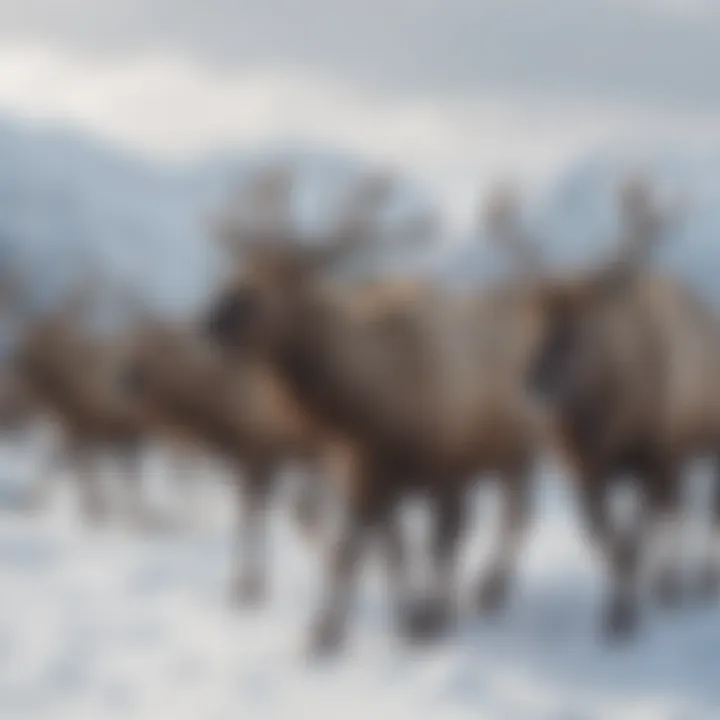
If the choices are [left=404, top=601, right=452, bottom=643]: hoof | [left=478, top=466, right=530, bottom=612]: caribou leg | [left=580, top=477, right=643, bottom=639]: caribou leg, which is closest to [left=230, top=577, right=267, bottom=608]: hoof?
[left=404, top=601, right=452, bottom=643]: hoof

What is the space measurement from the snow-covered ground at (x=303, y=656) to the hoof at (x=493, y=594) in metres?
0.06

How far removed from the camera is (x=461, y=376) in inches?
222

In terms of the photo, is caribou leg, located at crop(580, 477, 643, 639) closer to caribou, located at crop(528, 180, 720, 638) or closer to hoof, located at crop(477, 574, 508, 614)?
caribou, located at crop(528, 180, 720, 638)

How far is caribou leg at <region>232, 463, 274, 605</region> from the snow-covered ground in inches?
3.8

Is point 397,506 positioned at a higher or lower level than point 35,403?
lower

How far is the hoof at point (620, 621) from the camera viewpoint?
544cm

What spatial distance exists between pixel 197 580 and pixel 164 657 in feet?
5.07

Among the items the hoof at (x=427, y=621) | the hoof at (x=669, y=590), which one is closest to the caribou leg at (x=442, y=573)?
the hoof at (x=427, y=621)

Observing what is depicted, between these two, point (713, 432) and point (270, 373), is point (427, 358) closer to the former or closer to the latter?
point (270, 373)

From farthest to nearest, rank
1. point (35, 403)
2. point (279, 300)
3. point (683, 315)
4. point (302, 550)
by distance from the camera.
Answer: point (35, 403) → point (302, 550) → point (683, 315) → point (279, 300)

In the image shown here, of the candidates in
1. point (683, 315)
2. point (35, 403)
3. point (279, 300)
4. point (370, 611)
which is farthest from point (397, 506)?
point (35, 403)

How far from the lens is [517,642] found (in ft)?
17.9

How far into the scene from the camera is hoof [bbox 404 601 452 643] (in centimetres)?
556

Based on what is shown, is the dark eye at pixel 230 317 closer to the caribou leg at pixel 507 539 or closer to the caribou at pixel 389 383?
the caribou at pixel 389 383
